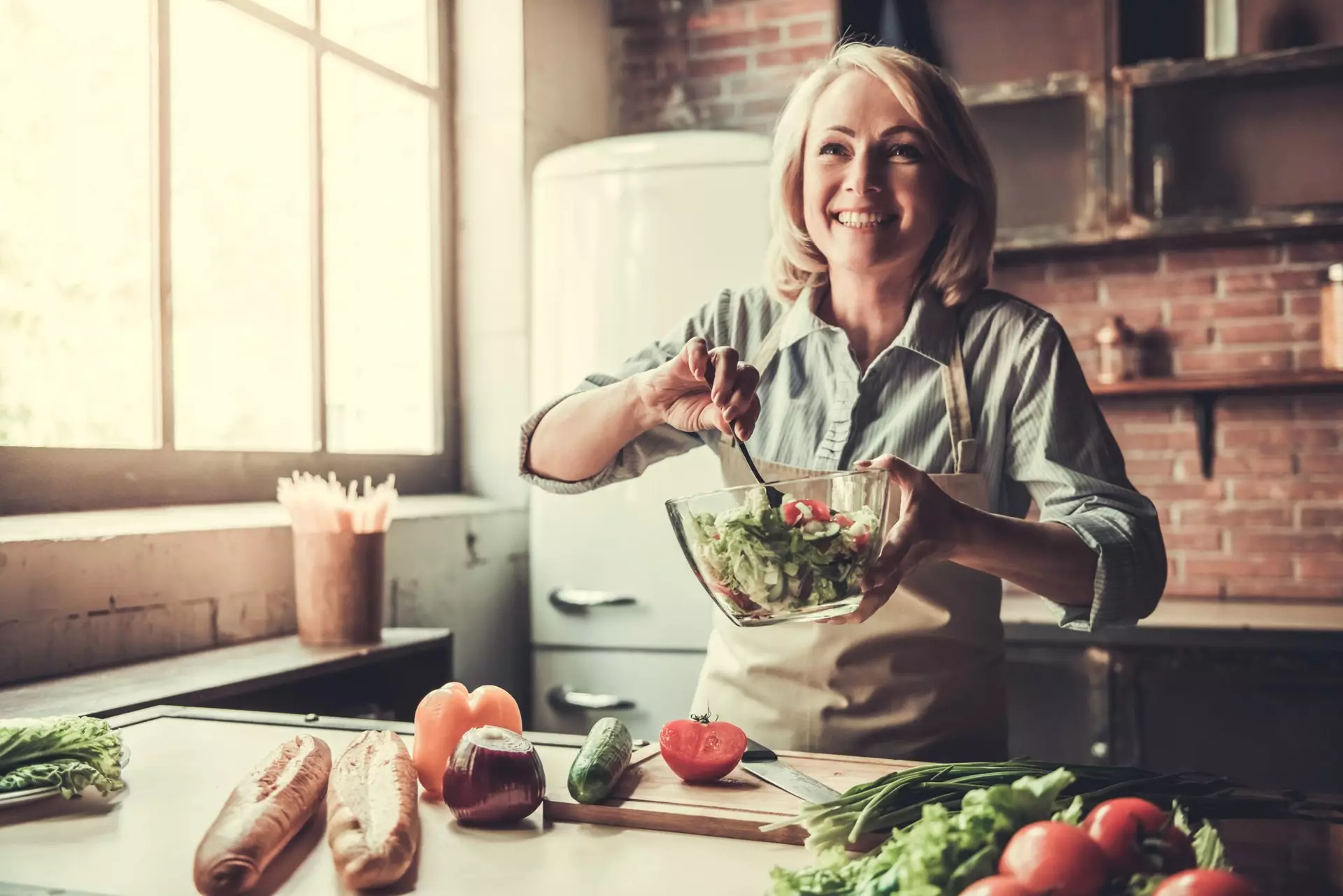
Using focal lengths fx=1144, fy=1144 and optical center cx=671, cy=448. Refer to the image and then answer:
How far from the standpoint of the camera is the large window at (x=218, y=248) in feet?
6.57

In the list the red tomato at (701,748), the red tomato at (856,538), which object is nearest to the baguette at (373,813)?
the red tomato at (701,748)

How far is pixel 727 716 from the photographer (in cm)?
152

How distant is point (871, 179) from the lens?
4.82 ft

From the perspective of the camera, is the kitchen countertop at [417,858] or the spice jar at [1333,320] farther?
the spice jar at [1333,320]

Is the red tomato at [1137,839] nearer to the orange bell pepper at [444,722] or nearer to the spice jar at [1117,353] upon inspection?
the orange bell pepper at [444,722]

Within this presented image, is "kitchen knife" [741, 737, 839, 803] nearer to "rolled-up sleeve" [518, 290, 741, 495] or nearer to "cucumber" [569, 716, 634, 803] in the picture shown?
"cucumber" [569, 716, 634, 803]

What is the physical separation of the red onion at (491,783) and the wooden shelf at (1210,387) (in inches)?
93.6

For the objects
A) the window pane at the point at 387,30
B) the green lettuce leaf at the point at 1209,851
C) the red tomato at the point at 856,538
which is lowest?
the green lettuce leaf at the point at 1209,851

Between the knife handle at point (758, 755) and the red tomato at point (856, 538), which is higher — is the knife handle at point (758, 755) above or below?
below

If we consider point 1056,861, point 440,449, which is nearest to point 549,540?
point 440,449

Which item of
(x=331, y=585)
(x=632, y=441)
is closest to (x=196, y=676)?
(x=331, y=585)

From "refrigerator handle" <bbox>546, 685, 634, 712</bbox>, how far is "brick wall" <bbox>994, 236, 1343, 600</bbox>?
1.51 m

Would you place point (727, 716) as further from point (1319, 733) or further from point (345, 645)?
point (1319, 733)

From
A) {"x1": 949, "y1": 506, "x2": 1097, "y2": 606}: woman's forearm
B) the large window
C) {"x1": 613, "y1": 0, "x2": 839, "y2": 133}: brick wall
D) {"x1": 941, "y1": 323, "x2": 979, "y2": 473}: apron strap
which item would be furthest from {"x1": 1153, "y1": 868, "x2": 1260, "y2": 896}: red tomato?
{"x1": 613, "y1": 0, "x2": 839, "y2": 133}: brick wall
